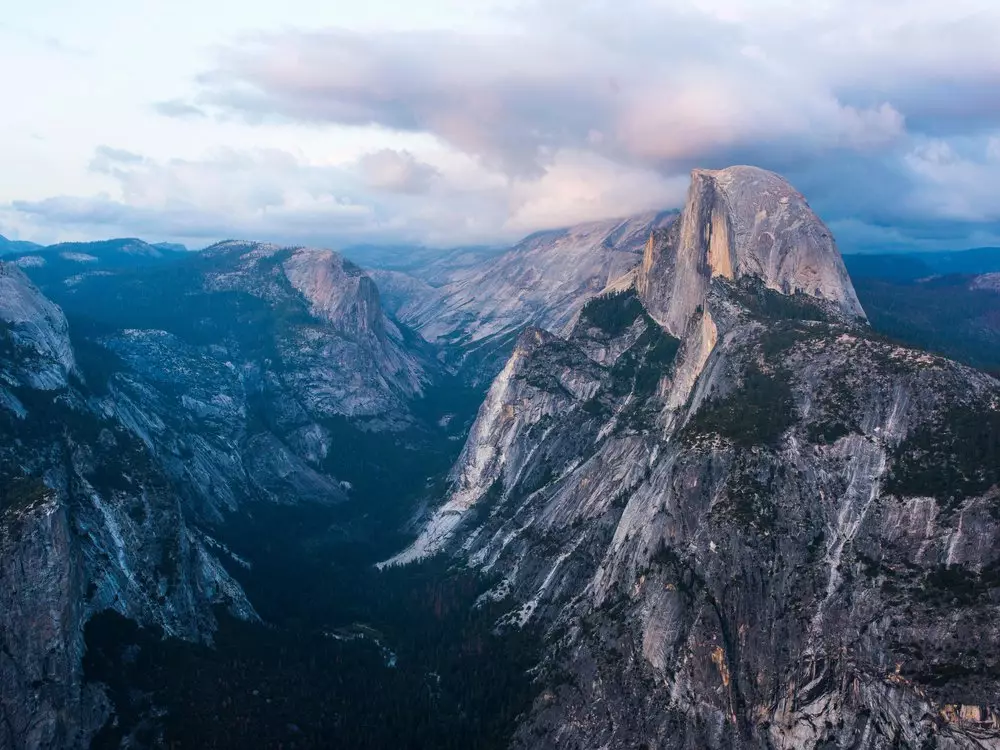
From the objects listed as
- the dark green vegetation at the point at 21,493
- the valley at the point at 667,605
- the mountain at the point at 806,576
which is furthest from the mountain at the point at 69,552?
the mountain at the point at 806,576

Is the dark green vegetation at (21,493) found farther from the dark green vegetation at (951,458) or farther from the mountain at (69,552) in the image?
the dark green vegetation at (951,458)

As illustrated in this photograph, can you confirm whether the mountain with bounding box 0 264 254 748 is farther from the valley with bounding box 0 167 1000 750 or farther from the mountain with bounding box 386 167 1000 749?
the mountain with bounding box 386 167 1000 749

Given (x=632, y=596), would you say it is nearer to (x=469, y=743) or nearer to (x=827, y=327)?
(x=469, y=743)

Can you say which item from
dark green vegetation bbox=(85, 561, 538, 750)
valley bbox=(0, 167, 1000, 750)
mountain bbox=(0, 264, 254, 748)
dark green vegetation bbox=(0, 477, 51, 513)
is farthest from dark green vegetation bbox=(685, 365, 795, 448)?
dark green vegetation bbox=(0, 477, 51, 513)

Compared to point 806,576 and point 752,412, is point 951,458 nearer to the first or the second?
point 806,576

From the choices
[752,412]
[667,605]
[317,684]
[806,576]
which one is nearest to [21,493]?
[317,684]
